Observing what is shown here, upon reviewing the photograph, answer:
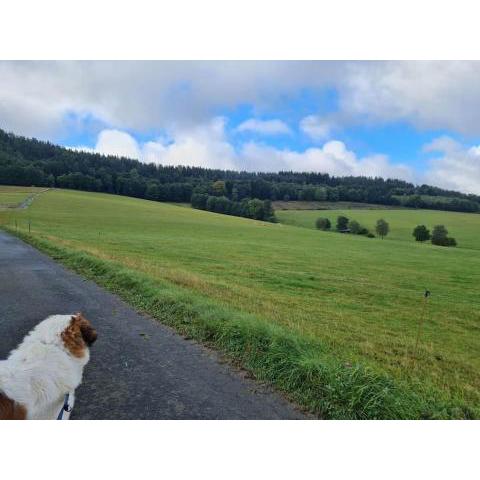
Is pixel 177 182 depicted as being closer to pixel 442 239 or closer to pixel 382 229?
pixel 382 229

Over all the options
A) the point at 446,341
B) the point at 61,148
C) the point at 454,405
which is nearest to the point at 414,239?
the point at 446,341

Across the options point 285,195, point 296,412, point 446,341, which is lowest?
point 446,341

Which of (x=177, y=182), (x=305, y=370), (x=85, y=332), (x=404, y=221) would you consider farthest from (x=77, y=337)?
(x=177, y=182)

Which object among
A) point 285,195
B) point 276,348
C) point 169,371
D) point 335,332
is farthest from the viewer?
point 285,195

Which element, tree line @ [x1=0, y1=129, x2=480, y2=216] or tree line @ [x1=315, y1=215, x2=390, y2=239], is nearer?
tree line @ [x1=315, y1=215, x2=390, y2=239]

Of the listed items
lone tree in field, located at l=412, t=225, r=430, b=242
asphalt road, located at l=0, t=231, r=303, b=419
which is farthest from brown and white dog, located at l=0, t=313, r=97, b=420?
lone tree in field, located at l=412, t=225, r=430, b=242

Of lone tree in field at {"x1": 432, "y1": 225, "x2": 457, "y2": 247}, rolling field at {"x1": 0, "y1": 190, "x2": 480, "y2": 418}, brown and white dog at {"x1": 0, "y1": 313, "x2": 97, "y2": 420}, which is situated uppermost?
lone tree in field at {"x1": 432, "y1": 225, "x2": 457, "y2": 247}

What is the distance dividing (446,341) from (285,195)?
136 meters

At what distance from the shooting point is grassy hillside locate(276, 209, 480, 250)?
288ft

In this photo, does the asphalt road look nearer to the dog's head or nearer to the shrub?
the dog's head

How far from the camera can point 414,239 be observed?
284 ft

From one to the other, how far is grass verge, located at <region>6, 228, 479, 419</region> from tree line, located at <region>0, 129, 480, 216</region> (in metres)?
105

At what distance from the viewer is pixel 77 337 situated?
A: 4.72 meters

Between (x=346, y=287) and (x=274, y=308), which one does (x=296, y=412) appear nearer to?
(x=274, y=308)
